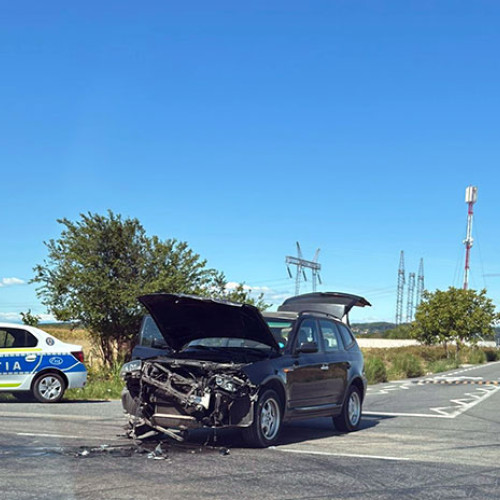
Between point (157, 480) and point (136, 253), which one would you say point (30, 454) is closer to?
point (157, 480)

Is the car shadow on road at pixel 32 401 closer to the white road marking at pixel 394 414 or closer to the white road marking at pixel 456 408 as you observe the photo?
the white road marking at pixel 394 414

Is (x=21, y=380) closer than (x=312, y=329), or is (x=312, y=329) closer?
(x=312, y=329)

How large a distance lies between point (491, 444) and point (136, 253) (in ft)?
69.2

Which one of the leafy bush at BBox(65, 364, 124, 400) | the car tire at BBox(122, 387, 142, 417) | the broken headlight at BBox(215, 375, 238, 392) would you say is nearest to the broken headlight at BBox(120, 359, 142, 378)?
the car tire at BBox(122, 387, 142, 417)

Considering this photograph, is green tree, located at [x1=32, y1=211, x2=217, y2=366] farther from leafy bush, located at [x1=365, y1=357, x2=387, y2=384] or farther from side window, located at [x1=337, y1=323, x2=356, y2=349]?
side window, located at [x1=337, y1=323, x2=356, y2=349]

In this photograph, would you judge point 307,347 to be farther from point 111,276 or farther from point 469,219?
point 469,219

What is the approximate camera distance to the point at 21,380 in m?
15.9

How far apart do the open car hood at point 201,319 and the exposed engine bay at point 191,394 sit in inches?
33.1

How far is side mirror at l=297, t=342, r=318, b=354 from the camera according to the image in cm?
1060

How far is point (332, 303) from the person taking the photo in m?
21.9

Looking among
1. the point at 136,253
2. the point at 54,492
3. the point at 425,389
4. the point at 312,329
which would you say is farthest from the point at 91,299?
the point at 54,492

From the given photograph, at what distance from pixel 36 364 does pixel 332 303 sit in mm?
8833

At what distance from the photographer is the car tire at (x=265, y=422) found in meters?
9.55

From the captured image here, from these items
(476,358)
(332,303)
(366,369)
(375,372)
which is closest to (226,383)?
(332,303)
